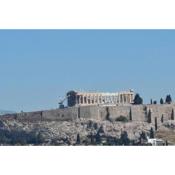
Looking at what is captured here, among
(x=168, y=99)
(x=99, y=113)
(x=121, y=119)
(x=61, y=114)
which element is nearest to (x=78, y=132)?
(x=61, y=114)

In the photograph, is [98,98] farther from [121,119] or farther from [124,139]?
[124,139]

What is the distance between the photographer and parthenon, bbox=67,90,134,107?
9.52 metres

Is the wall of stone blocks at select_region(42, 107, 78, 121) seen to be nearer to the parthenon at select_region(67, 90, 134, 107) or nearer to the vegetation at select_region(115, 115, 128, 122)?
the parthenon at select_region(67, 90, 134, 107)

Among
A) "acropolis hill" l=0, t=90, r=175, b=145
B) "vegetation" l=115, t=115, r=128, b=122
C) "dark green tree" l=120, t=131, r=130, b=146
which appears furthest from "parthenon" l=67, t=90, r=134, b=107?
"dark green tree" l=120, t=131, r=130, b=146

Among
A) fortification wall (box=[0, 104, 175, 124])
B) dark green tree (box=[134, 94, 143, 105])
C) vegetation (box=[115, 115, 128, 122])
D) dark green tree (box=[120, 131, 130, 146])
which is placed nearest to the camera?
dark green tree (box=[120, 131, 130, 146])

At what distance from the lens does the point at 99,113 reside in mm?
9984

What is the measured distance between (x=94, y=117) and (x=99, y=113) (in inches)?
5.9

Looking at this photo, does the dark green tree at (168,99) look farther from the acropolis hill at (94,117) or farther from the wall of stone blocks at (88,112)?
the wall of stone blocks at (88,112)

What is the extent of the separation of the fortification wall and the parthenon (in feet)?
0.25

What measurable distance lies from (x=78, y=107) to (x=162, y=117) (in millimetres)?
1291

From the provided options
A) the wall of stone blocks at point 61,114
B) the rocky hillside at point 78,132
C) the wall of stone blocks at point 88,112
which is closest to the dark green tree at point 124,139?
the rocky hillside at point 78,132

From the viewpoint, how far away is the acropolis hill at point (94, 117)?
31.3 feet
